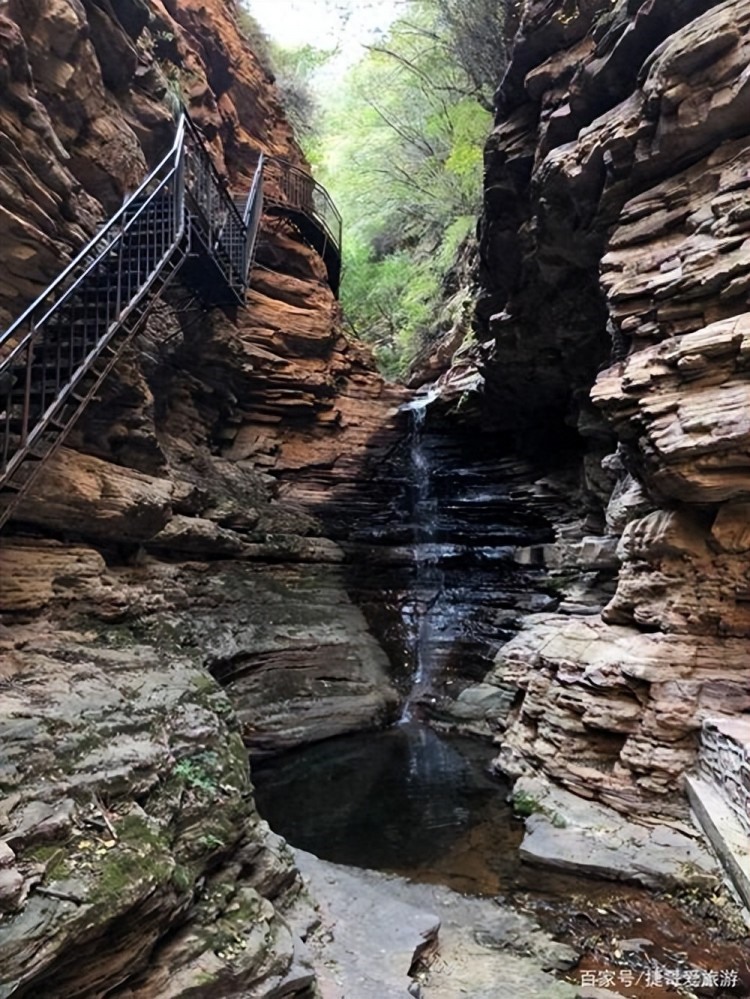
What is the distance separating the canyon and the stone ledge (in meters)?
0.21

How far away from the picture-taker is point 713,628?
274 inches

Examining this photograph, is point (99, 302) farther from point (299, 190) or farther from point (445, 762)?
point (299, 190)

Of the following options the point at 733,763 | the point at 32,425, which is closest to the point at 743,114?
the point at 733,763

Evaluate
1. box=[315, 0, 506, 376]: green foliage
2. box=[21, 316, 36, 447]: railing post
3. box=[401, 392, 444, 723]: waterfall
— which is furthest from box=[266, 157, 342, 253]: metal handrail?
box=[21, 316, 36, 447]: railing post

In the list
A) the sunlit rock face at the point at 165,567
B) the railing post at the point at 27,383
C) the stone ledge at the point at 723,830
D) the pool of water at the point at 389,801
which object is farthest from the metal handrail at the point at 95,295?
the stone ledge at the point at 723,830

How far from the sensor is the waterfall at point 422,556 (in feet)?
40.1

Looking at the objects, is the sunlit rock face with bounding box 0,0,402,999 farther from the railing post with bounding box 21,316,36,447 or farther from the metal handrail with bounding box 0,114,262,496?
the railing post with bounding box 21,316,36,447

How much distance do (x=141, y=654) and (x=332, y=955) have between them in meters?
3.29

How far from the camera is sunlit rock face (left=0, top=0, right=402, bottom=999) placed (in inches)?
129

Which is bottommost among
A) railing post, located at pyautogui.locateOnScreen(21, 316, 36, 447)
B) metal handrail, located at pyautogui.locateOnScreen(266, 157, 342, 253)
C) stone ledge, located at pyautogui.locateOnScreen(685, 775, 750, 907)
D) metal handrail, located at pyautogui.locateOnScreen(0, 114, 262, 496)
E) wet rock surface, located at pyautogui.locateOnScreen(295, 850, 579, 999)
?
wet rock surface, located at pyautogui.locateOnScreen(295, 850, 579, 999)

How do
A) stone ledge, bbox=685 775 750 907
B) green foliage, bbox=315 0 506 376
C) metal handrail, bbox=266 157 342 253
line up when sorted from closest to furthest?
stone ledge, bbox=685 775 750 907 → green foliage, bbox=315 0 506 376 → metal handrail, bbox=266 157 342 253

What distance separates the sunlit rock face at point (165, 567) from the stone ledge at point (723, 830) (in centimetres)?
336

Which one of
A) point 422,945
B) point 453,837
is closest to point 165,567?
point 453,837

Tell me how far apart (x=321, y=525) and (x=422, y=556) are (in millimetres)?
2382
